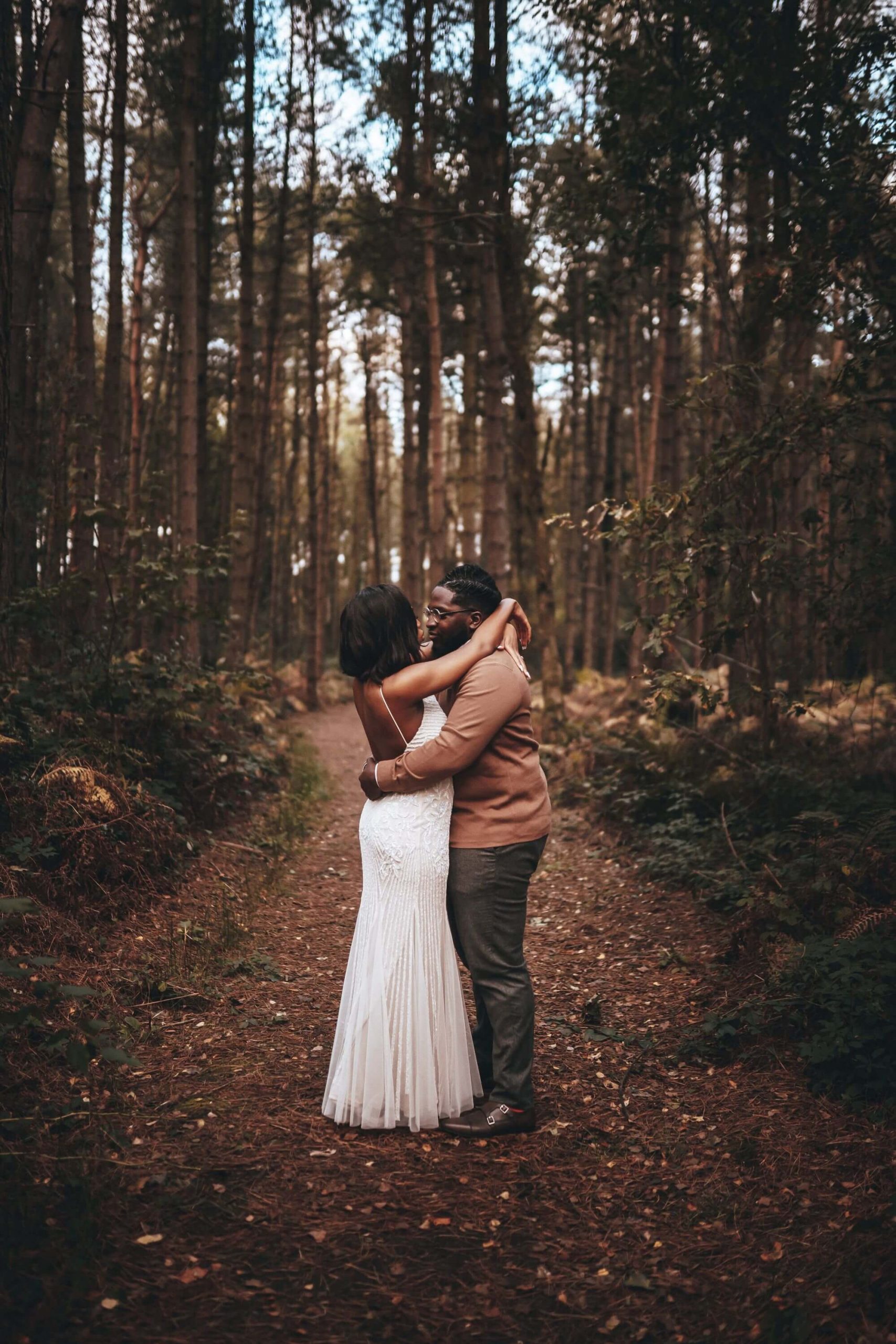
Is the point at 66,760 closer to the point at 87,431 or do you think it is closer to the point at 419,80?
the point at 87,431

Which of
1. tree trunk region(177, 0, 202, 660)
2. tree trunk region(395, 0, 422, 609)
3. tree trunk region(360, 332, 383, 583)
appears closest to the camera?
tree trunk region(177, 0, 202, 660)

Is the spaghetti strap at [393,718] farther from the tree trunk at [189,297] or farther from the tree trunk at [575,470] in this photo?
the tree trunk at [575,470]

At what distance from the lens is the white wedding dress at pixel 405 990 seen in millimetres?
3842

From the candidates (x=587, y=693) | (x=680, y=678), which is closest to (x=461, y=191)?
(x=587, y=693)

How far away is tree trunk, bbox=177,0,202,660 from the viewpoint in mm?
10531

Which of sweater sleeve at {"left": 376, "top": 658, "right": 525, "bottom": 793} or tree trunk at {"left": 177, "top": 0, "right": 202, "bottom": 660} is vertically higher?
tree trunk at {"left": 177, "top": 0, "right": 202, "bottom": 660}

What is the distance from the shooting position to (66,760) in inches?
243

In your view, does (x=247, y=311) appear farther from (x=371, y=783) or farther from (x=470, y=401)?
(x=371, y=783)

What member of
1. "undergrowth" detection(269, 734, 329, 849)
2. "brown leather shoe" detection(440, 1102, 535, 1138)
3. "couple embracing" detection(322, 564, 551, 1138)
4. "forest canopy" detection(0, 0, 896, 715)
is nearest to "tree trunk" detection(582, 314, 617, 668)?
"forest canopy" detection(0, 0, 896, 715)

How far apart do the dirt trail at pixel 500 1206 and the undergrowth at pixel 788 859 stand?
286 millimetres

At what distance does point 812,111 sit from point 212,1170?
7.37 meters

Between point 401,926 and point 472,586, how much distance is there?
57.4 inches

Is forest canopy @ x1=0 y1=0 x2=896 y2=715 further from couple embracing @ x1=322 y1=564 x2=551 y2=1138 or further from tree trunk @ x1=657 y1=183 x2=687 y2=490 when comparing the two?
couple embracing @ x1=322 y1=564 x2=551 y2=1138

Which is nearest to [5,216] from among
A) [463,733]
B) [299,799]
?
[463,733]
